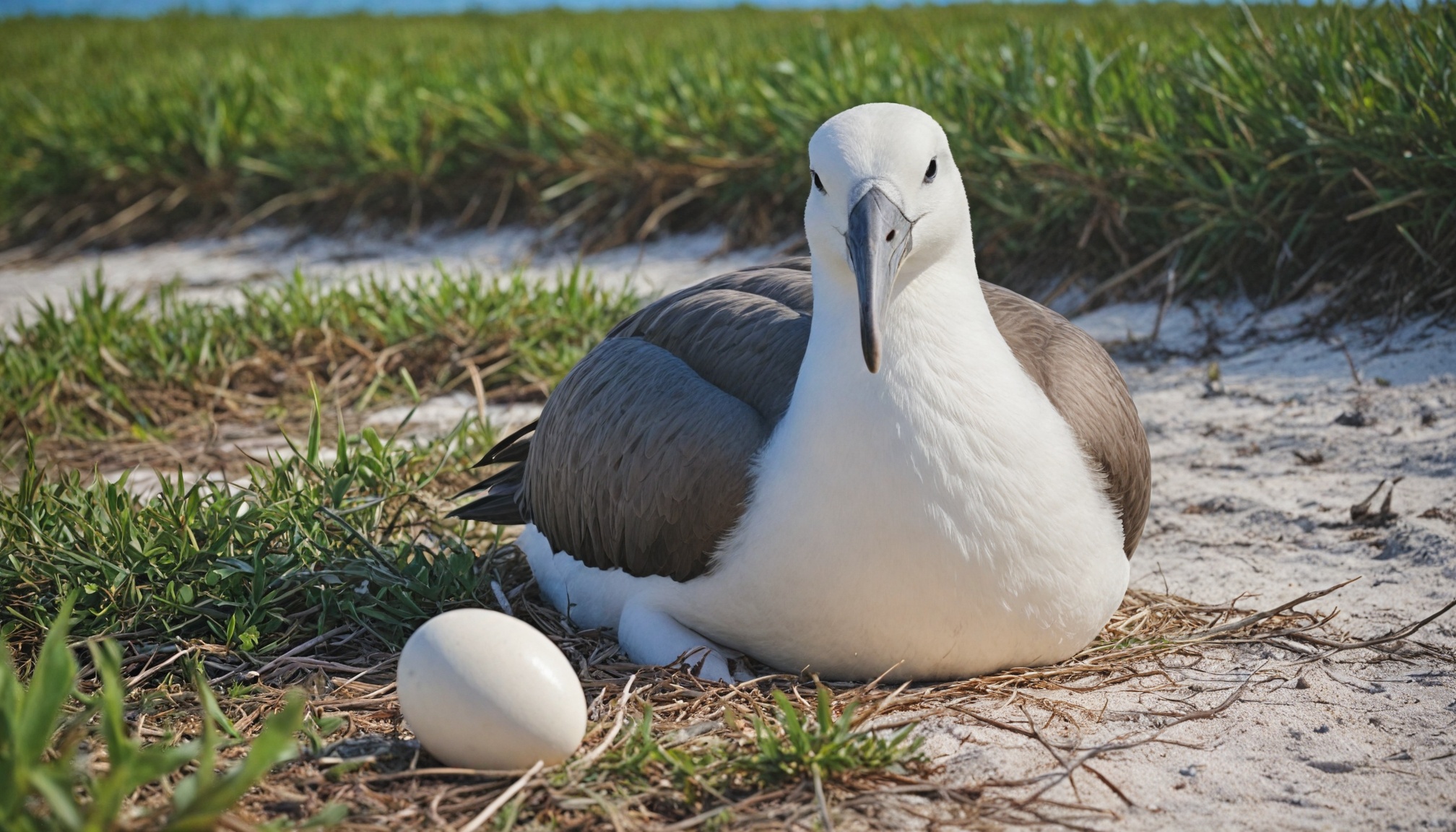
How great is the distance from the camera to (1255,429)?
4344 mm

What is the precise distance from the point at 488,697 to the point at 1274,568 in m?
2.29

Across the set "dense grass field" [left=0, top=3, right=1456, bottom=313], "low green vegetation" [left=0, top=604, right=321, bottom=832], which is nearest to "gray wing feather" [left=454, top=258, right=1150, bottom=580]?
"low green vegetation" [left=0, top=604, right=321, bottom=832]

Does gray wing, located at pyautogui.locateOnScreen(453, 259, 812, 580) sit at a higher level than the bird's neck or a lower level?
lower

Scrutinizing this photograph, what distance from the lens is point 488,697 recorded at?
91.4 inches

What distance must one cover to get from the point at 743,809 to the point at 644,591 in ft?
3.05

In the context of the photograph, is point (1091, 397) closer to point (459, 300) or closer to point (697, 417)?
point (697, 417)

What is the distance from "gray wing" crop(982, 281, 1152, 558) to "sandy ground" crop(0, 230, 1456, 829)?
43cm

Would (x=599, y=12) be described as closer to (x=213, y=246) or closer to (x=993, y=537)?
(x=213, y=246)

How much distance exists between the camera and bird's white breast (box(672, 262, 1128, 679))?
8.53ft

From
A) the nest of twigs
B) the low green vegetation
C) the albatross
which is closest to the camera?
the low green vegetation

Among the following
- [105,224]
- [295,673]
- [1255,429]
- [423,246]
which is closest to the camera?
[295,673]

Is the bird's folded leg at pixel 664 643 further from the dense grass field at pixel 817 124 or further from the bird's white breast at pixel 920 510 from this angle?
the dense grass field at pixel 817 124

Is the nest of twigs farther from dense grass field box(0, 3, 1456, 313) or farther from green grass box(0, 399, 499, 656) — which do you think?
dense grass field box(0, 3, 1456, 313)

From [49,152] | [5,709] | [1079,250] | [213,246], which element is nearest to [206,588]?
[5,709]
